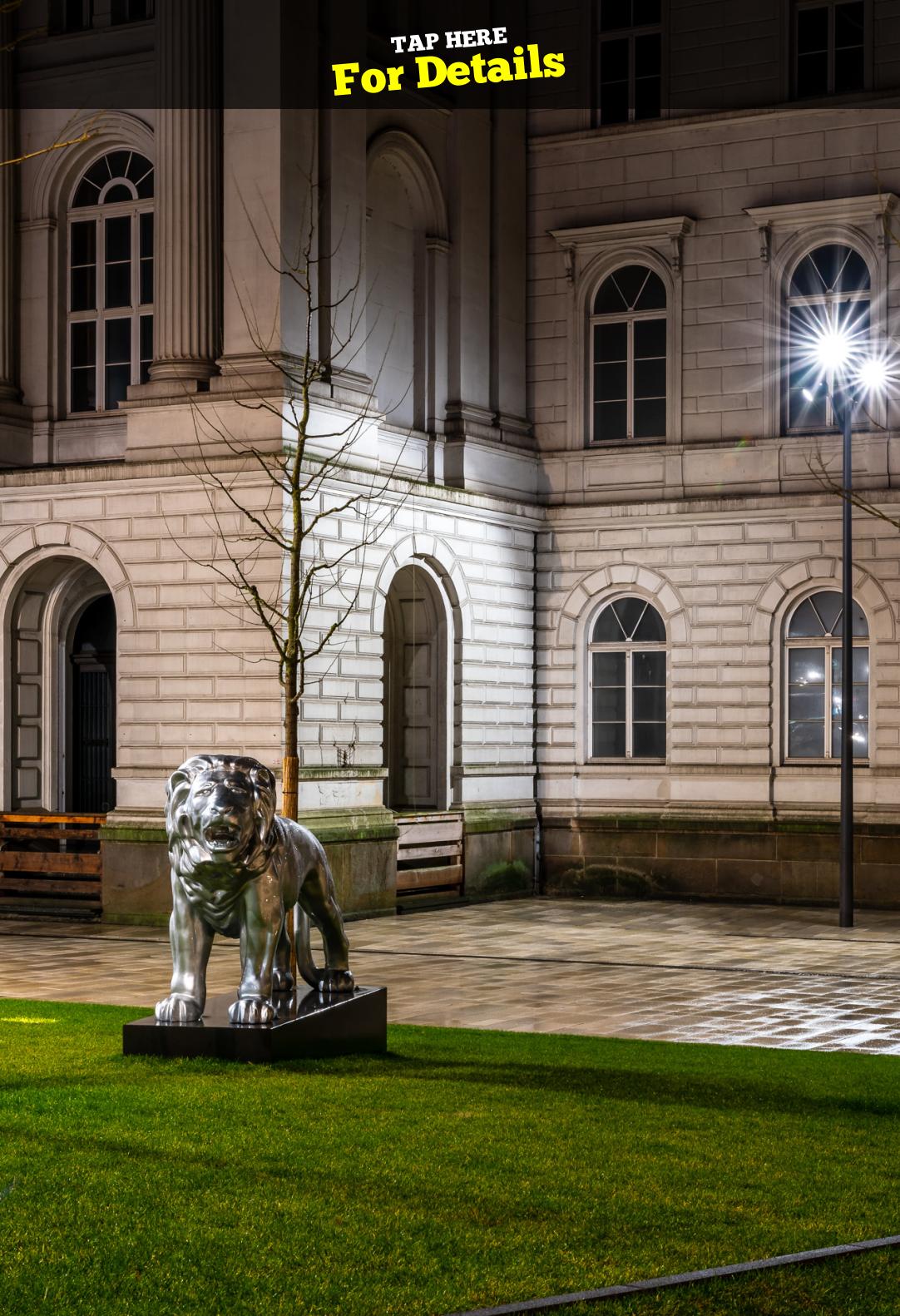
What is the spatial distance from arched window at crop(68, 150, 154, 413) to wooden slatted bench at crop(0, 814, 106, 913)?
19.7ft

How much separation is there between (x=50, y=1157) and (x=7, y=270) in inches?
800

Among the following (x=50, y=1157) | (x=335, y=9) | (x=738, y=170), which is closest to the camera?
(x=50, y=1157)

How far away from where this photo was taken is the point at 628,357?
2948 centimetres

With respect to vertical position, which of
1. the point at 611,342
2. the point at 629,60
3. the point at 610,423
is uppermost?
the point at 629,60

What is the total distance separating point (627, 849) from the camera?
28.9m

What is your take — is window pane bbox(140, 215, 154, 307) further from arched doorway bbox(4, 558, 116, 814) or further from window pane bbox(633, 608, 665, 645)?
window pane bbox(633, 608, 665, 645)

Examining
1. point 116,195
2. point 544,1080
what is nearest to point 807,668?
point 116,195

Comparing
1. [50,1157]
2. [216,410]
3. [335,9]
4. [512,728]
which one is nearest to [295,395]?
[216,410]

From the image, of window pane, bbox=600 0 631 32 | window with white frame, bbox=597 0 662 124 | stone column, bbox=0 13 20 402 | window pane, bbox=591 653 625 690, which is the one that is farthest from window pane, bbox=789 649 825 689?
stone column, bbox=0 13 20 402

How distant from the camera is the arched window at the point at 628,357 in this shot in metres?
29.4

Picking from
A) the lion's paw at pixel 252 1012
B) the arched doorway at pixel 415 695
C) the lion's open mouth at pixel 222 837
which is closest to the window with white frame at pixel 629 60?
the arched doorway at pixel 415 695

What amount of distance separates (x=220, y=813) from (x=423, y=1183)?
10.4ft

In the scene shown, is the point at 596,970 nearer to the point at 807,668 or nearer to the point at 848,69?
the point at 807,668

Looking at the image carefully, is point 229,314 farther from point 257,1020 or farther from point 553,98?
point 257,1020
